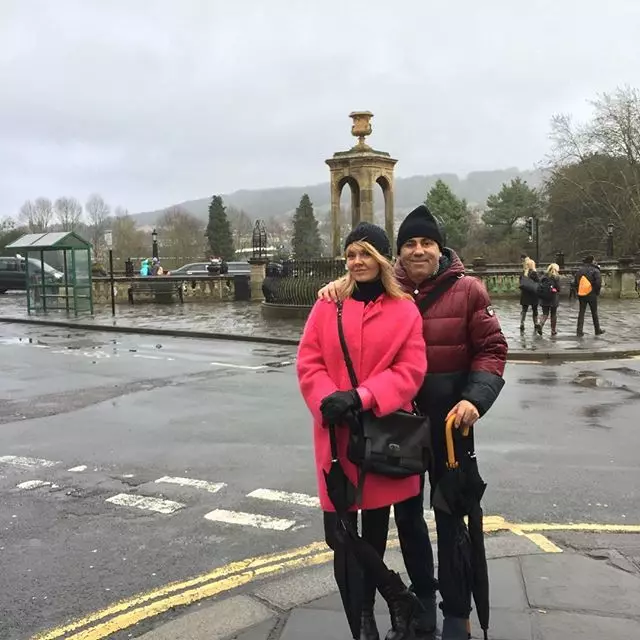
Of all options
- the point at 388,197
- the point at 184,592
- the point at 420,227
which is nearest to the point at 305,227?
the point at 388,197

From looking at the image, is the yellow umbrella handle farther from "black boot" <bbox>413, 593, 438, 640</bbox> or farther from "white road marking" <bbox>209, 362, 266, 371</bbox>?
"white road marking" <bbox>209, 362, 266, 371</bbox>

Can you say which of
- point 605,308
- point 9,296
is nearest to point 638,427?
point 605,308

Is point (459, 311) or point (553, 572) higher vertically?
point (459, 311)

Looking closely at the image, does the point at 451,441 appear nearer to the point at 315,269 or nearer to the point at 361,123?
the point at 315,269

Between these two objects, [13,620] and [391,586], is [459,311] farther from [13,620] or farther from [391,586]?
[13,620]

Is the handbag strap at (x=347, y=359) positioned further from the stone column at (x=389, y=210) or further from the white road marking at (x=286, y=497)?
the stone column at (x=389, y=210)

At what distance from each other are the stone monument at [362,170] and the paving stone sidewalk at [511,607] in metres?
20.0

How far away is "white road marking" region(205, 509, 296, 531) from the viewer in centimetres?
453

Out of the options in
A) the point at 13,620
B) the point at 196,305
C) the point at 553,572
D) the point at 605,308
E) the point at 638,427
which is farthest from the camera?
the point at 196,305

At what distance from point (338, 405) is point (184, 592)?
171cm

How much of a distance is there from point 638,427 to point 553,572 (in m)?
4.15

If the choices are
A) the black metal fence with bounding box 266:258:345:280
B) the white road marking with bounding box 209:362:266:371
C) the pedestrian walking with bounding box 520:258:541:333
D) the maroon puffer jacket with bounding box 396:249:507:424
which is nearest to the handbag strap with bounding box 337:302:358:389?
the maroon puffer jacket with bounding box 396:249:507:424

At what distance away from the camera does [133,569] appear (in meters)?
3.92

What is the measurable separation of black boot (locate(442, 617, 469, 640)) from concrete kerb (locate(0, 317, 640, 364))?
32.4 feet
